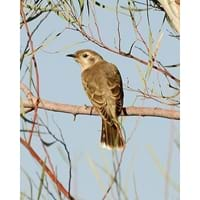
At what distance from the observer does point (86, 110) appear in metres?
1.76

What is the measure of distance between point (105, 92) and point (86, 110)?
0.19 ft

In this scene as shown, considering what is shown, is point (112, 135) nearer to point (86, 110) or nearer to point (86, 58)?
point (86, 110)

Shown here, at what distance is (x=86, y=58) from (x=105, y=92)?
0.09 meters

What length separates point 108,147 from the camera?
5.74ft

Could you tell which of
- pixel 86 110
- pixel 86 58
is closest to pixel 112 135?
pixel 86 110

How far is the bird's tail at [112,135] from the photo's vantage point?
174 centimetres

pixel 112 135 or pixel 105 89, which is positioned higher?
pixel 105 89

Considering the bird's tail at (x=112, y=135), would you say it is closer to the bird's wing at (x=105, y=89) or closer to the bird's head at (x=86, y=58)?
the bird's wing at (x=105, y=89)

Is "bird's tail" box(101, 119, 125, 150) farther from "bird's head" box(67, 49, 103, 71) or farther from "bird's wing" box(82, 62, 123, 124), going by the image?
"bird's head" box(67, 49, 103, 71)

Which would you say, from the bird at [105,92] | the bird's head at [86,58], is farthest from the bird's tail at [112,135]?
the bird's head at [86,58]

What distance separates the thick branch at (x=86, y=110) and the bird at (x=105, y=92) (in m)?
0.02
